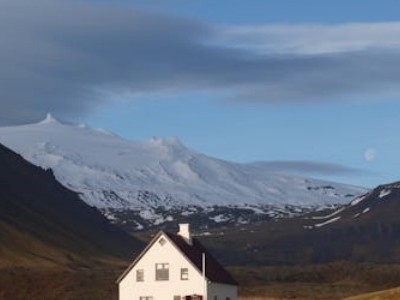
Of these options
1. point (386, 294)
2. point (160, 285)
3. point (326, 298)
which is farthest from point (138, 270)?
point (326, 298)

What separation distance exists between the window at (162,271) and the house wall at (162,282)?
1.16 feet

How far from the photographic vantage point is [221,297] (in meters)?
110

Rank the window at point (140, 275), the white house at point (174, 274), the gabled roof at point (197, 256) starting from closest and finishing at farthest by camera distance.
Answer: the white house at point (174, 274)
the gabled roof at point (197, 256)
the window at point (140, 275)

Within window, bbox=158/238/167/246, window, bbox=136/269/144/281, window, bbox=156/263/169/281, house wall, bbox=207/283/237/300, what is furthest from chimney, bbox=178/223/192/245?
house wall, bbox=207/283/237/300

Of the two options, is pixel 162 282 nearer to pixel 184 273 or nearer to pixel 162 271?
pixel 162 271

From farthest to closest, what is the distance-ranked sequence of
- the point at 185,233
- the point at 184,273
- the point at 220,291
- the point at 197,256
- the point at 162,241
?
the point at 185,233 < the point at 220,291 < the point at 197,256 < the point at 162,241 < the point at 184,273

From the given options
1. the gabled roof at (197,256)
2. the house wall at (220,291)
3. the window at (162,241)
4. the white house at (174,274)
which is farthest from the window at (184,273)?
the window at (162,241)

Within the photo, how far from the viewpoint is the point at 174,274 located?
108 metres

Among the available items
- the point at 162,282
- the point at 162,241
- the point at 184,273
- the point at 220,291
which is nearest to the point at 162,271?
the point at 162,282

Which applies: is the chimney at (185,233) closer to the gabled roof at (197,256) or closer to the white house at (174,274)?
the white house at (174,274)

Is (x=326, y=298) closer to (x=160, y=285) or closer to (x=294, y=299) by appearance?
(x=294, y=299)

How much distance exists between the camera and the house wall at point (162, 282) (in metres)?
107

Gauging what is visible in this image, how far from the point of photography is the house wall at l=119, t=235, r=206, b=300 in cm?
10744

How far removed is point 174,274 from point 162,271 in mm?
1512
